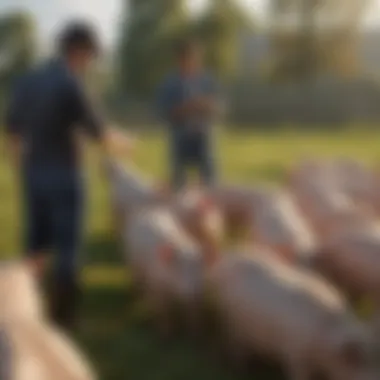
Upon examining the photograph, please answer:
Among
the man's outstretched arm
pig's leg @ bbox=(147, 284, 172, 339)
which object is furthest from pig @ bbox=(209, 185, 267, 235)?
the man's outstretched arm

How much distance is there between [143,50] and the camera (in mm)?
26000

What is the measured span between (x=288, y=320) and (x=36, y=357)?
1676 millimetres

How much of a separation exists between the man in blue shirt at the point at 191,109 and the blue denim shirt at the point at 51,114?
2629mm

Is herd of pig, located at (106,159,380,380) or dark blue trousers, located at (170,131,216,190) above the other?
dark blue trousers, located at (170,131,216,190)

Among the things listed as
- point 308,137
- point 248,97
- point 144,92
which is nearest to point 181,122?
point 308,137

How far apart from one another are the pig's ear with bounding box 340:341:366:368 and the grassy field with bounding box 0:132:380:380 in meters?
0.99

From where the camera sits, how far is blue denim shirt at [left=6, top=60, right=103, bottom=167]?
6125mm

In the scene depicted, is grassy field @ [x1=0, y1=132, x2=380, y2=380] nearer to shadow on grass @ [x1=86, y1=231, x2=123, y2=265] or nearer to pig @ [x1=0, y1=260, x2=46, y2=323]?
shadow on grass @ [x1=86, y1=231, x2=123, y2=265]

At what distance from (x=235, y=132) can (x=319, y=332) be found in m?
19.1

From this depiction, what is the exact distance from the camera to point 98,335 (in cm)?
650

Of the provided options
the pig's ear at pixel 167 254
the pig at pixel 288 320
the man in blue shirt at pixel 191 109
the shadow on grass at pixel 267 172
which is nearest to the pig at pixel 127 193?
the man in blue shirt at pixel 191 109

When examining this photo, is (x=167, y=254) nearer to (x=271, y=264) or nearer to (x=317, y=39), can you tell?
(x=271, y=264)

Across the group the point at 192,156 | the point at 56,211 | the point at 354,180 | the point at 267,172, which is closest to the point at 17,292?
the point at 56,211

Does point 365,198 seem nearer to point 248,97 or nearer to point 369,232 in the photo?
point 369,232
